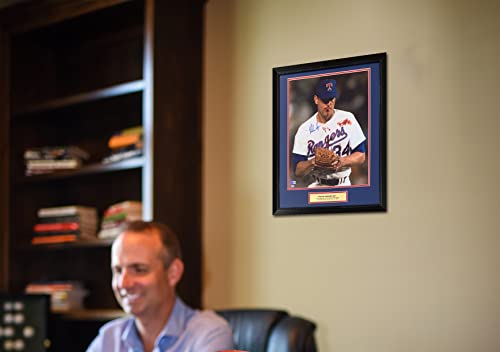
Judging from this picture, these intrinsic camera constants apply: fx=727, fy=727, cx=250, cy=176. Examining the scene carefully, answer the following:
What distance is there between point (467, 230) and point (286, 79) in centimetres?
41

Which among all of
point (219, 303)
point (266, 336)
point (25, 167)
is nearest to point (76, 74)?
point (25, 167)

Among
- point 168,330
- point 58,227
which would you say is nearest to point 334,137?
point 168,330

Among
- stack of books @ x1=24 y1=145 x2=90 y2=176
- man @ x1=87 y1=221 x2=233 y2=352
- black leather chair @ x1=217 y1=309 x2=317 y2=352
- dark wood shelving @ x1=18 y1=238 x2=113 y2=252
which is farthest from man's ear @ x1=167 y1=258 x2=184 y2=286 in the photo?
stack of books @ x1=24 y1=145 x2=90 y2=176

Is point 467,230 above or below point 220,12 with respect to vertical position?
below

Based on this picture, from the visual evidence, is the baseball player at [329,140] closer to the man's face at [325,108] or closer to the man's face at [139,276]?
the man's face at [325,108]

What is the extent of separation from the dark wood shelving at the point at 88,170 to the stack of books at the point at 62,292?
47 centimetres

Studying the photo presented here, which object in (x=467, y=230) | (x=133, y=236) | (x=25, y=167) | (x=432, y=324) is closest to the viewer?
(x=467, y=230)

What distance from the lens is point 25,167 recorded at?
3.40 m

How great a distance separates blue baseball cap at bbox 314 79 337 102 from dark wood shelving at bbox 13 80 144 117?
2.05 metres

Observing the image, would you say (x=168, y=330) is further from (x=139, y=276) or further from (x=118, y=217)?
(x=118, y=217)

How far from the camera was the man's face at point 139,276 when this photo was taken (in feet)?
6.70

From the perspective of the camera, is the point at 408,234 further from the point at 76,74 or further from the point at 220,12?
the point at 76,74

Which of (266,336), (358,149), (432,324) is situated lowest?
(266,336)

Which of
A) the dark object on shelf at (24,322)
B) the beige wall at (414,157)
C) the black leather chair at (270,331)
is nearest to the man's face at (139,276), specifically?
the black leather chair at (270,331)
